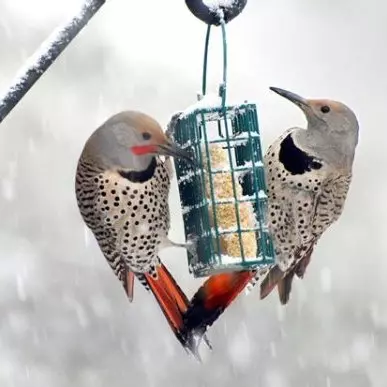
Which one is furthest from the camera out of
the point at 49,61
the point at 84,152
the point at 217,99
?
the point at 84,152

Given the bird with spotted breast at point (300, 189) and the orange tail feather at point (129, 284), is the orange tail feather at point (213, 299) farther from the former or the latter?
the orange tail feather at point (129, 284)

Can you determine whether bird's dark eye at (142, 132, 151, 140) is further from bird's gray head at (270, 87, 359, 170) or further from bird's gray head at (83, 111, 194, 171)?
bird's gray head at (270, 87, 359, 170)

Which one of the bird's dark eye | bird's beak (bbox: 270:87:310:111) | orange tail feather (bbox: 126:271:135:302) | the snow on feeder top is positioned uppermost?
bird's beak (bbox: 270:87:310:111)

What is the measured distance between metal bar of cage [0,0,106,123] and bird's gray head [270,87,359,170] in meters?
1.27

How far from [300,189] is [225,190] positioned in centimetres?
28

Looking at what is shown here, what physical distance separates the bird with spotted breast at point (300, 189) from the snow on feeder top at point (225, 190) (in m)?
0.10

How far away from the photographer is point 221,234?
2.86 metres

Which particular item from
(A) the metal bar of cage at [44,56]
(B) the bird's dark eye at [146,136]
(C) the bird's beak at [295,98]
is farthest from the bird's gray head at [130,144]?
(A) the metal bar of cage at [44,56]

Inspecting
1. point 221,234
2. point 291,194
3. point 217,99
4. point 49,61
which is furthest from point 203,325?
point 49,61

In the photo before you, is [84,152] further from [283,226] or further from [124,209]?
[283,226]

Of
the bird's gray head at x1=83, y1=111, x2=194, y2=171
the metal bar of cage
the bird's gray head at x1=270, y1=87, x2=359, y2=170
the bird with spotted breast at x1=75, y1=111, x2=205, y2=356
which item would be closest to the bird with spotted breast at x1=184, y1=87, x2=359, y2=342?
the bird's gray head at x1=270, y1=87, x2=359, y2=170

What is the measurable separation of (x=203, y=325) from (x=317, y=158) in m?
0.64

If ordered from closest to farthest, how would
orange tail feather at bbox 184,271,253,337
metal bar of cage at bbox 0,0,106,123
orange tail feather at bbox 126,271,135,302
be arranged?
metal bar of cage at bbox 0,0,106,123, orange tail feather at bbox 184,271,253,337, orange tail feather at bbox 126,271,135,302

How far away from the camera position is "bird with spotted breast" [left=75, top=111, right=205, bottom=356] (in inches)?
113
